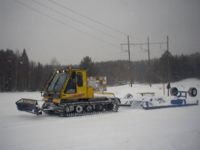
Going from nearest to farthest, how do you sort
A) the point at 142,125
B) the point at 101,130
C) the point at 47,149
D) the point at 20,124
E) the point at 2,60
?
the point at 47,149 → the point at 101,130 → the point at 142,125 → the point at 20,124 → the point at 2,60

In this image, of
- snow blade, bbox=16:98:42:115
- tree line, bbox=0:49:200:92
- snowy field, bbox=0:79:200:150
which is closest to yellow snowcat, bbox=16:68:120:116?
snow blade, bbox=16:98:42:115

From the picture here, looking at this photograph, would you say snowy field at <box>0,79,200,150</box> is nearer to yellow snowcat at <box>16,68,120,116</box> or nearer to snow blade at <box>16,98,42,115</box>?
snow blade at <box>16,98,42,115</box>

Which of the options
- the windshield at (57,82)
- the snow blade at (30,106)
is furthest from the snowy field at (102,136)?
the windshield at (57,82)

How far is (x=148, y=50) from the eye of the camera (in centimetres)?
3238

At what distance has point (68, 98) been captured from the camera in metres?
13.8

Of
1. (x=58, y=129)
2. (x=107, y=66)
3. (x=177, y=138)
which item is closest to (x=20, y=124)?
(x=58, y=129)

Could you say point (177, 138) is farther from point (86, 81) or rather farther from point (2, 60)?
point (2, 60)

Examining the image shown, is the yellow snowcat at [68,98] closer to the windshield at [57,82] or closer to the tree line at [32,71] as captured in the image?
the windshield at [57,82]

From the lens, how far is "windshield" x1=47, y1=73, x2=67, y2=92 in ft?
46.2

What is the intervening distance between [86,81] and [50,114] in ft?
8.87

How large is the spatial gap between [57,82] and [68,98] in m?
1.23

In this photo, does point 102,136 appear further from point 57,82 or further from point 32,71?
point 32,71

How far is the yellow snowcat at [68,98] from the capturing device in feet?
44.5

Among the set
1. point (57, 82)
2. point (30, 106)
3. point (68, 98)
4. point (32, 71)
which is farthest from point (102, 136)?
point (32, 71)
